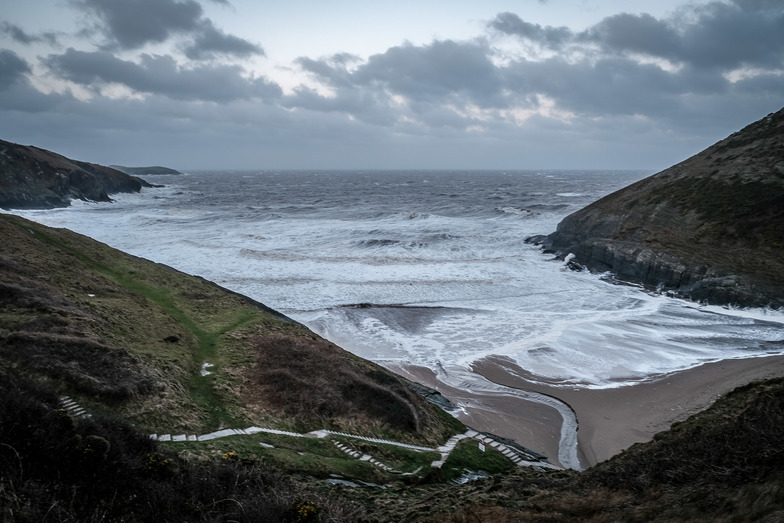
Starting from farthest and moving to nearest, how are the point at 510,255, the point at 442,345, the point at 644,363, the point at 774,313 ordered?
1. the point at 510,255
2. the point at 774,313
3. the point at 442,345
4. the point at 644,363

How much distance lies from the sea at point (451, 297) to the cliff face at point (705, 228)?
→ 219cm

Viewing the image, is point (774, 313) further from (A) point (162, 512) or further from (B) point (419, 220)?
(B) point (419, 220)

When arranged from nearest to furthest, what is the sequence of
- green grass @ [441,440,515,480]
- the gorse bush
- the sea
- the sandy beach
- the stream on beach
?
the gorse bush
green grass @ [441,440,515,480]
the sandy beach
the stream on beach
the sea

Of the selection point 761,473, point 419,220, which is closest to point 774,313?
point 761,473

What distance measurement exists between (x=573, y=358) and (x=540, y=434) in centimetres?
753

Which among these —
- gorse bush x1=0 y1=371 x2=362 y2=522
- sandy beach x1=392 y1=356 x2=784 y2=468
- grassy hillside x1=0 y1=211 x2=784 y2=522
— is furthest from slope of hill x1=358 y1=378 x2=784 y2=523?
sandy beach x1=392 y1=356 x2=784 y2=468

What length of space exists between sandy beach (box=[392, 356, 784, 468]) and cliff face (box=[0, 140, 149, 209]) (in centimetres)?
8634

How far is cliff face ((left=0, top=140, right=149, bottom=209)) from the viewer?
80.4 meters

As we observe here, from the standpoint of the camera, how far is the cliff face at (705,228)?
3391cm

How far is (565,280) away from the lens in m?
40.3

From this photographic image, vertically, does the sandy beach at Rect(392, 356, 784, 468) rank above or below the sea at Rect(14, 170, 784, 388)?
below

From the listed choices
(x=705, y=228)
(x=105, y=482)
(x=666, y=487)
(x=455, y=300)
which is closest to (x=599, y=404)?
(x=666, y=487)

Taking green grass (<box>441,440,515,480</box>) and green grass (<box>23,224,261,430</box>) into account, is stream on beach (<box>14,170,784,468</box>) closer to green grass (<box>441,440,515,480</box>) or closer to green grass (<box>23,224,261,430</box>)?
green grass (<box>441,440,515,480</box>)

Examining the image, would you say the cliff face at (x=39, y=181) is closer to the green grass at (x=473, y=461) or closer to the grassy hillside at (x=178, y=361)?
the grassy hillside at (x=178, y=361)
